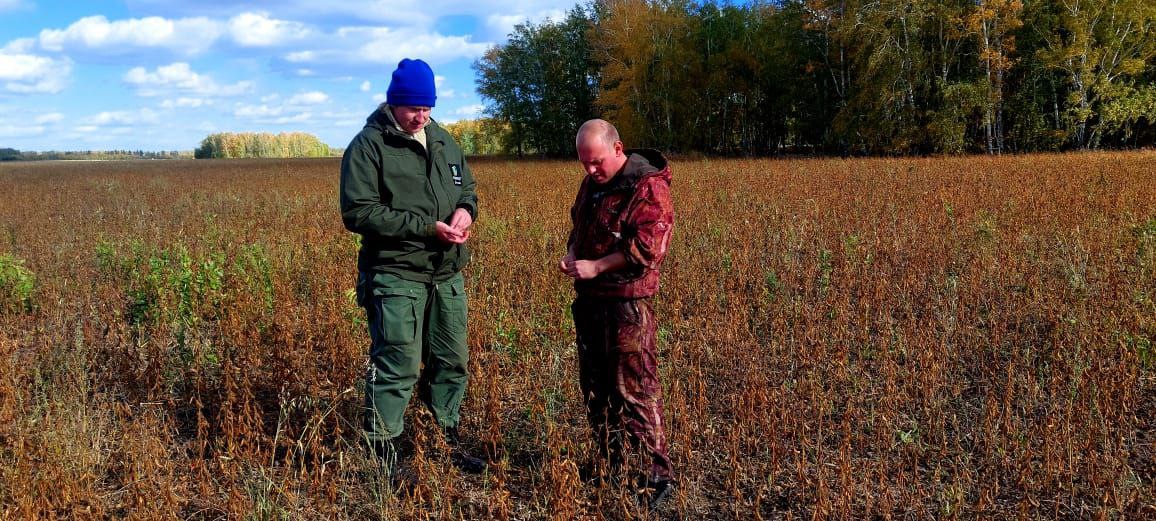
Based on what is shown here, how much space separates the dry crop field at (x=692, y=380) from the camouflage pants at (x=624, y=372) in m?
0.21

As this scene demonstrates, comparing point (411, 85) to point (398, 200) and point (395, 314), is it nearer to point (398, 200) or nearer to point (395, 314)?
point (398, 200)

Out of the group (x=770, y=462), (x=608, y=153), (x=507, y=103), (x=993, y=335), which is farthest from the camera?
(x=507, y=103)

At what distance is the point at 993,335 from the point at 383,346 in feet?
13.2

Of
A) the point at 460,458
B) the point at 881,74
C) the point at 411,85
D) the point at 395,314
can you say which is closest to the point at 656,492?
the point at 460,458

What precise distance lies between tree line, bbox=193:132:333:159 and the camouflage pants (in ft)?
452

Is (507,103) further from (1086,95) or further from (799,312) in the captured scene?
(799,312)

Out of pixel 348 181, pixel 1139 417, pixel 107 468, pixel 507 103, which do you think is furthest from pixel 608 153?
pixel 507 103

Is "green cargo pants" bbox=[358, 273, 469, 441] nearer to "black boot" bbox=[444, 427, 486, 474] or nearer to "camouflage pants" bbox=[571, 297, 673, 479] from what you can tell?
"black boot" bbox=[444, 427, 486, 474]

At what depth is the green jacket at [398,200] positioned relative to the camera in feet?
9.12

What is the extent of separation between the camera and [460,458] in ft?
10.8

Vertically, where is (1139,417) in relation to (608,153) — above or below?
below

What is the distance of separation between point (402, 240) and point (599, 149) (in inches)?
39.4

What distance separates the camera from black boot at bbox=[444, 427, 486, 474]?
127 inches

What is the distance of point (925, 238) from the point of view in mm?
7305
